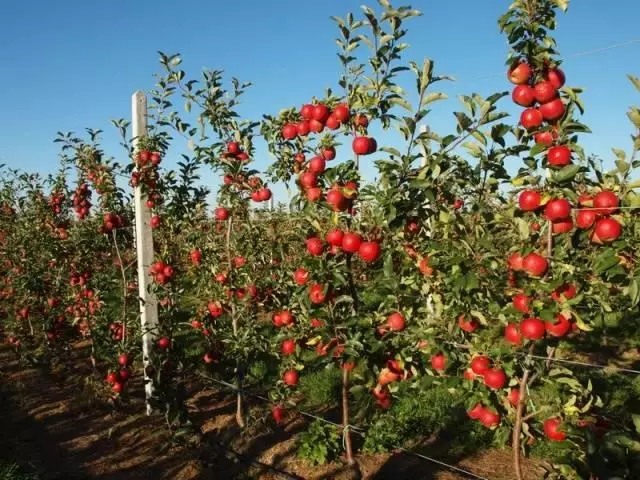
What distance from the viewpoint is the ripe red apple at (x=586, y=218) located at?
2285 millimetres

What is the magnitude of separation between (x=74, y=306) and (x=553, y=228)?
6444 millimetres

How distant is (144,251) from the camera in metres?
5.18

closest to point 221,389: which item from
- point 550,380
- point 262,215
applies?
point 262,215

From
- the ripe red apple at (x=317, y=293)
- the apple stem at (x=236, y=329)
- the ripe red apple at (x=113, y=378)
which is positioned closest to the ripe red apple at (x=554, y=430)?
the ripe red apple at (x=317, y=293)

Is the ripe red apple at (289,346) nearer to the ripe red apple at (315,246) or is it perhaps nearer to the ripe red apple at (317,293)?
the ripe red apple at (317,293)

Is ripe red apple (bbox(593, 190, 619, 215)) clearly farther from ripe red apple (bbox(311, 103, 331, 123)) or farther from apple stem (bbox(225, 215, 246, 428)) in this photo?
apple stem (bbox(225, 215, 246, 428))

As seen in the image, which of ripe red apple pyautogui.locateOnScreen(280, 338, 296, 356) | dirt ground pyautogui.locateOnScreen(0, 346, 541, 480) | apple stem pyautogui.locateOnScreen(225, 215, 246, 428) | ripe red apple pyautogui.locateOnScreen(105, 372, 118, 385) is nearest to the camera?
ripe red apple pyautogui.locateOnScreen(280, 338, 296, 356)

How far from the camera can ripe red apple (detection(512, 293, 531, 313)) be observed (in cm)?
246

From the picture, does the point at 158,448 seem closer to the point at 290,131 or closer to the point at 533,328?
the point at 290,131

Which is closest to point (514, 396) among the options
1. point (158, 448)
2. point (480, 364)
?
point (480, 364)

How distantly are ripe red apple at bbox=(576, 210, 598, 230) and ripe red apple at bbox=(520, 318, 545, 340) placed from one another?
47 cm

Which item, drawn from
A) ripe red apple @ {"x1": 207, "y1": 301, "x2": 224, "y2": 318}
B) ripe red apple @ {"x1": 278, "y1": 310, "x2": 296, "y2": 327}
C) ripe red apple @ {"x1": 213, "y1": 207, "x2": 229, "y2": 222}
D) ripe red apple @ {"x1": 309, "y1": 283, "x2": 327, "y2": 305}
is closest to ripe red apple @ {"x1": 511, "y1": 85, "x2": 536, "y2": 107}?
ripe red apple @ {"x1": 309, "y1": 283, "x2": 327, "y2": 305}

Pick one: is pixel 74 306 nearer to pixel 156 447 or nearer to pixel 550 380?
pixel 156 447

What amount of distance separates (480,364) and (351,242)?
912 mm
